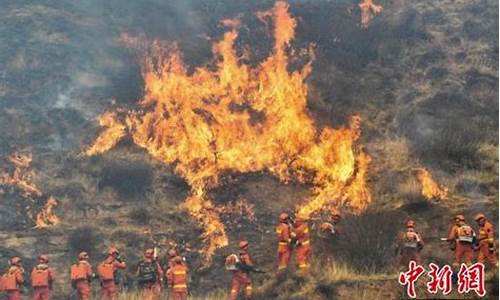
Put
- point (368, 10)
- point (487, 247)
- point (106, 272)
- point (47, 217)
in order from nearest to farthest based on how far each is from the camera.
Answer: point (487, 247), point (106, 272), point (47, 217), point (368, 10)

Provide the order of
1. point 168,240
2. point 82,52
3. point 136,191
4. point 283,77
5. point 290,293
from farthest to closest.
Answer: point 82,52, point 283,77, point 136,191, point 168,240, point 290,293

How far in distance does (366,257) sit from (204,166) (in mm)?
6314

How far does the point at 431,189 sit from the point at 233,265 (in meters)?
5.86

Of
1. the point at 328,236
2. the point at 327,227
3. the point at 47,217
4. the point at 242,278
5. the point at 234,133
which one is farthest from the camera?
the point at 234,133

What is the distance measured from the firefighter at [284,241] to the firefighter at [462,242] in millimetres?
3448

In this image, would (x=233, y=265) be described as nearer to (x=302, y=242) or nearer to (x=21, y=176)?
(x=302, y=242)

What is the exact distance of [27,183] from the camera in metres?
18.7

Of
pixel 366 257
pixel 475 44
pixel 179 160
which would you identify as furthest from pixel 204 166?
pixel 475 44

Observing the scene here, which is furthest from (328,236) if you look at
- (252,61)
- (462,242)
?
(252,61)

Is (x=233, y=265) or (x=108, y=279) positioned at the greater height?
(x=233, y=265)

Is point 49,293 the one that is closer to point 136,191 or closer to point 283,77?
point 136,191

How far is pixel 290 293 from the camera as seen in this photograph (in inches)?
556

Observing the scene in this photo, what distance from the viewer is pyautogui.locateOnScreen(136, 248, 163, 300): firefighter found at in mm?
14633

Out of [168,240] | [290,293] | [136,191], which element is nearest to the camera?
[290,293]
